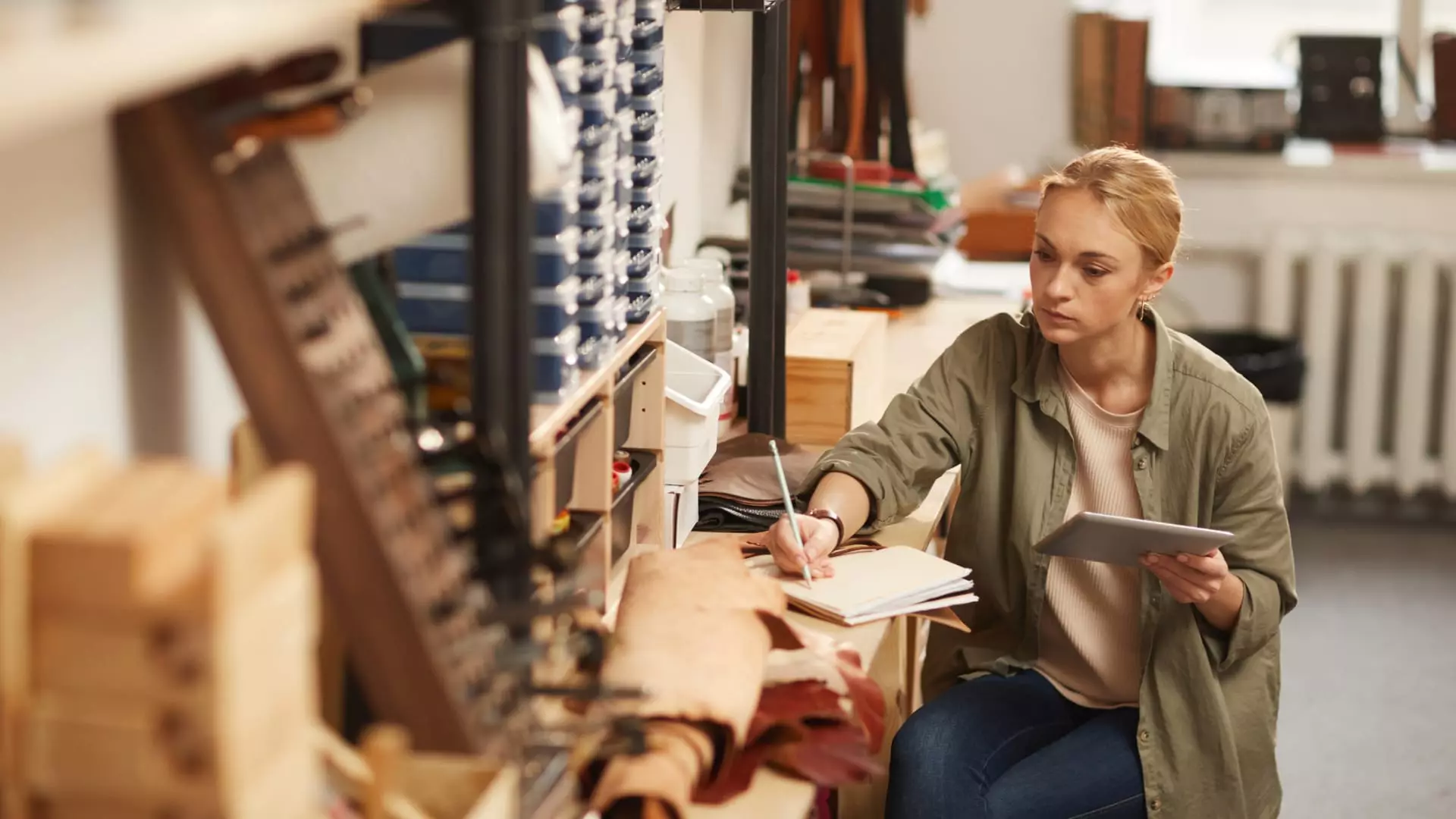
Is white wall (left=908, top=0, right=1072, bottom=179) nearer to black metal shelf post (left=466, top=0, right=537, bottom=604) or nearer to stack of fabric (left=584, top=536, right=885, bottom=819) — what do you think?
stack of fabric (left=584, top=536, right=885, bottom=819)

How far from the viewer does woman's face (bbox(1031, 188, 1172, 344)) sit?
212 centimetres

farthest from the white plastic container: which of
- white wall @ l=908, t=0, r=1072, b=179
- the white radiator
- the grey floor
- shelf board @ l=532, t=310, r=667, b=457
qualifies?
the white radiator

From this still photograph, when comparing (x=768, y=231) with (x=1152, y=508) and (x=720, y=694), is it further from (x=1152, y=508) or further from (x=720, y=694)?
(x=720, y=694)

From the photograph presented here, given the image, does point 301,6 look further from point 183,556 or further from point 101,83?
point 183,556

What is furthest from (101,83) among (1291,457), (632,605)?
(1291,457)

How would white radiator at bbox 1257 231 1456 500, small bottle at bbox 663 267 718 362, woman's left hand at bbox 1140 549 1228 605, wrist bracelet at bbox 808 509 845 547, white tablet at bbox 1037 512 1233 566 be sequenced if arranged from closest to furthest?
white tablet at bbox 1037 512 1233 566, woman's left hand at bbox 1140 549 1228 605, wrist bracelet at bbox 808 509 845 547, small bottle at bbox 663 267 718 362, white radiator at bbox 1257 231 1456 500

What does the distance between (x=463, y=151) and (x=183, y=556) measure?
0.56 m

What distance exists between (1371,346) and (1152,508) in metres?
2.90

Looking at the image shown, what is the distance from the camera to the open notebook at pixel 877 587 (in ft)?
6.36

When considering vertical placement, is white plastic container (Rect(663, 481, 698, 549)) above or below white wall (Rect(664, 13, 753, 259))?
below

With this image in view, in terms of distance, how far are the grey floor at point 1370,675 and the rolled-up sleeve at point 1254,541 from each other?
3.99 feet

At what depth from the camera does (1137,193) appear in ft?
6.99

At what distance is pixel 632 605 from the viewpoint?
1668 millimetres

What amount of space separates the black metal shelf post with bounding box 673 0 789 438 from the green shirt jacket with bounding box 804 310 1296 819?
0.40 meters
